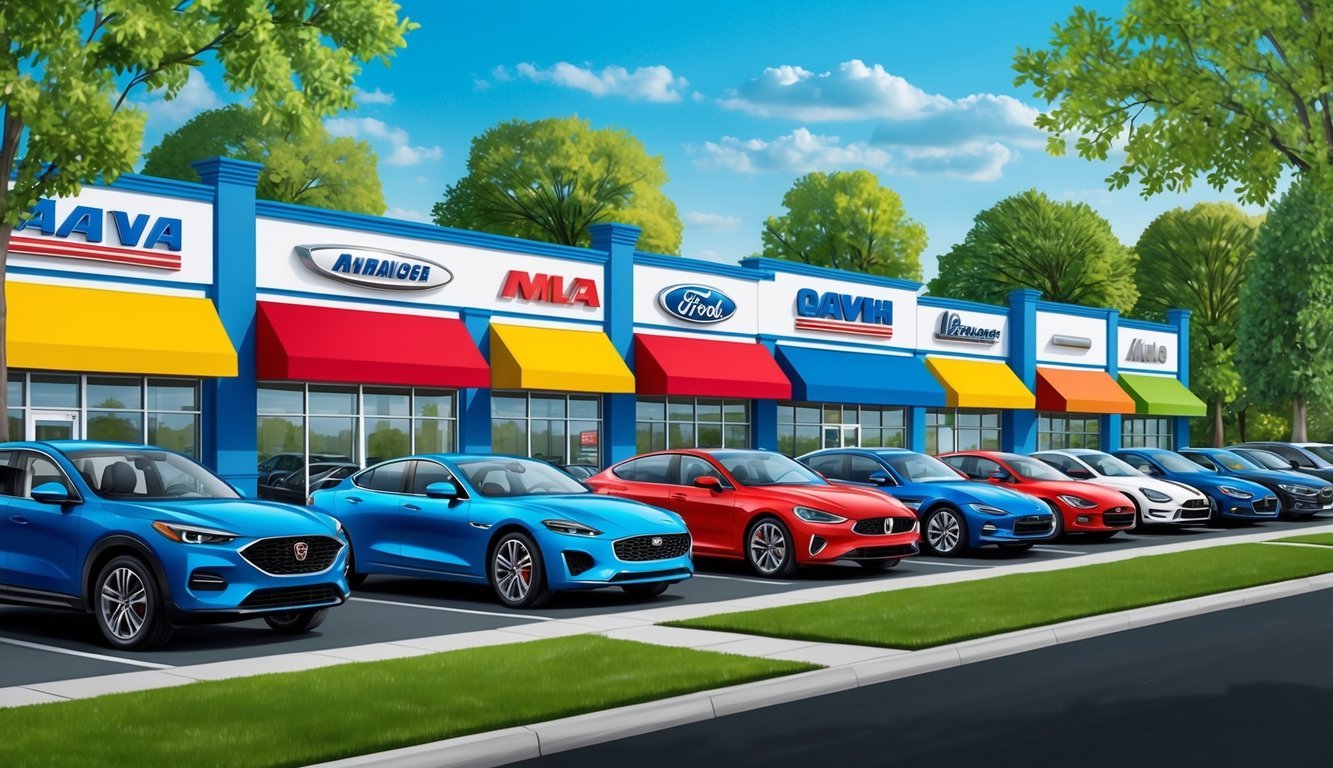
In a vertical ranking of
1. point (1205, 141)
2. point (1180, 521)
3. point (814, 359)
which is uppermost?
point (1205, 141)

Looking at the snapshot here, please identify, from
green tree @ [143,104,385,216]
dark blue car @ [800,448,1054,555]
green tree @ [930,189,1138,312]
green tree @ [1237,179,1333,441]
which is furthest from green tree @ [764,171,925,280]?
dark blue car @ [800,448,1054,555]

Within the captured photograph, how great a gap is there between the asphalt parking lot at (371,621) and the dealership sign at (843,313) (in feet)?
67.2

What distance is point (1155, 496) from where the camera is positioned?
82.3 ft

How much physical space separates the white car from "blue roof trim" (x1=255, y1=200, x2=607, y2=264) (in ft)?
41.1

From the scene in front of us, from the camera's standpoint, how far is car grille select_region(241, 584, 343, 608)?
11234 mm

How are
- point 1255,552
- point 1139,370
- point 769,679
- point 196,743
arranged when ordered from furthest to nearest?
point 1139,370 < point 1255,552 < point 769,679 < point 196,743

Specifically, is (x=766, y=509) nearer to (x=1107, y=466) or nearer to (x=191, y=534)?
(x=191, y=534)

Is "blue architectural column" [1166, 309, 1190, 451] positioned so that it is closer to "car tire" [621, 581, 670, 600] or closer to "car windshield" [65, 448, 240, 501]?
"car tire" [621, 581, 670, 600]

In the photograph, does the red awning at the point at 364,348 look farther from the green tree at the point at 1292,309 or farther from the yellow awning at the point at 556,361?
the green tree at the point at 1292,309

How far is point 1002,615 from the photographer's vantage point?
12.8 metres

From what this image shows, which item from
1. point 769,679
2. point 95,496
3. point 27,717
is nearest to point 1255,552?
point 769,679

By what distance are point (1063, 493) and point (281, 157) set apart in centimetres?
4495

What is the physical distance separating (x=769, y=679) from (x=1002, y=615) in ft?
13.0

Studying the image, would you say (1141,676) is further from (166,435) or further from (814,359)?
(814,359)
